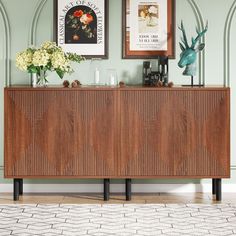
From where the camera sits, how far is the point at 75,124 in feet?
21.0

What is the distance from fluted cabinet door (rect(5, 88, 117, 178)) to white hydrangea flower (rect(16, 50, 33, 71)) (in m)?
0.21

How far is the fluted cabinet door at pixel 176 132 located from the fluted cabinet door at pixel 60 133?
13 centimetres

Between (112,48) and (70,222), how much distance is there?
178 centimetres

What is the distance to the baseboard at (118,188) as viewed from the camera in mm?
6820

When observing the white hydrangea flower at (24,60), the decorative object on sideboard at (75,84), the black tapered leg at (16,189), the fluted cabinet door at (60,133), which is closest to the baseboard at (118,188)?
the black tapered leg at (16,189)

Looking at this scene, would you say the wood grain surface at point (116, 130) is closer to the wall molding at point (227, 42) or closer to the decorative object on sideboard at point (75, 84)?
the decorative object on sideboard at point (75, 84)

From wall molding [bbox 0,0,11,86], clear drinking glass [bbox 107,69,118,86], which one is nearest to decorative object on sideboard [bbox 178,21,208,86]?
clear drinking glass [bbox 107,69,118,86]

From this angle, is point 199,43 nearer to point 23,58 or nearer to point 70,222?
point 23,58

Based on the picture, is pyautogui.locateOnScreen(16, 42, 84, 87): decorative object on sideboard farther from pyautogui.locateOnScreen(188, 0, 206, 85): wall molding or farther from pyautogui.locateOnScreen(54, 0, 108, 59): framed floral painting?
pyautogui.locateOnScreen(188, 0, 206, 85): wall molding

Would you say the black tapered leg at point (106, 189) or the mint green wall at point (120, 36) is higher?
the mint green wall at point (120, 36)

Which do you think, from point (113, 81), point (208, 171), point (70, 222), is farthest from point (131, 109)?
point (70, 222)

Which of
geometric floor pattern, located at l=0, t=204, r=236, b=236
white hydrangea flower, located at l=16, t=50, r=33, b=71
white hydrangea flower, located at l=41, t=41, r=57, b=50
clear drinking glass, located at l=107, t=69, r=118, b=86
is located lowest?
geometric floor pattern, located at l=0, t=204, r=236, b=236

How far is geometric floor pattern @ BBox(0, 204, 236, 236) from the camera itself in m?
5.34

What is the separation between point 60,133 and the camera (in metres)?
6.40
